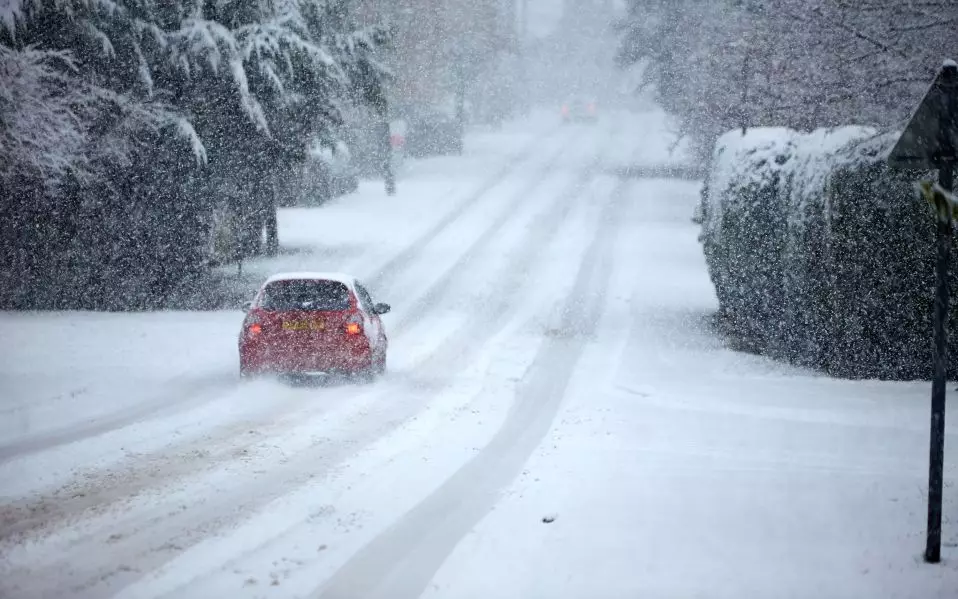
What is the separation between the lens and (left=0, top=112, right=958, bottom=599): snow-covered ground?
6.59 meters

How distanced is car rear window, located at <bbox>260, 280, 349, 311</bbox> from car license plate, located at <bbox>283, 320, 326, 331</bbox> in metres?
0.20

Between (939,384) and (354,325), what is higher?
(939,384)

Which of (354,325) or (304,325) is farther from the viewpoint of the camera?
(354,325)

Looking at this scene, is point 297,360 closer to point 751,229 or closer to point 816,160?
point 816,160

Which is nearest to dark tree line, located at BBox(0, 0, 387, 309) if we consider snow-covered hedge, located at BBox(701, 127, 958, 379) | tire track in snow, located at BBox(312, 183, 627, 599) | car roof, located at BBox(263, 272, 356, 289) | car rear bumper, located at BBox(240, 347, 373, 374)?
car roof, located at BBox(263, 272, 356, 289)

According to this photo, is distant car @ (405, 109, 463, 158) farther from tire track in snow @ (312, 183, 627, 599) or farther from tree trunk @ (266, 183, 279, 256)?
tire track in snow @ (312, 183, 627, 599)

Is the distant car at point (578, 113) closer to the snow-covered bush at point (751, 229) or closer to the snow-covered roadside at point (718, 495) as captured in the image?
the snow-covered bush at point (751, 229)

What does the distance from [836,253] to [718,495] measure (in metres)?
6.39

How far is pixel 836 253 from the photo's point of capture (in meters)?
13.8

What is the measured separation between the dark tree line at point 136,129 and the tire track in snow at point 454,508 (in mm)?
9873

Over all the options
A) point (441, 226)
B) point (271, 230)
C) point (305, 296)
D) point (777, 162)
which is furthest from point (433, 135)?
point (305, 296)

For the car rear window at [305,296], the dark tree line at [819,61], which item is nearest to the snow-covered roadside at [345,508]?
the car rear window at [305,296]

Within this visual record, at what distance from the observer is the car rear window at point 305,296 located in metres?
13.3

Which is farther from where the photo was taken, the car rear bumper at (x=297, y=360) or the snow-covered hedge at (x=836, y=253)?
the snow-covered hedge at (x=836, y=253)
